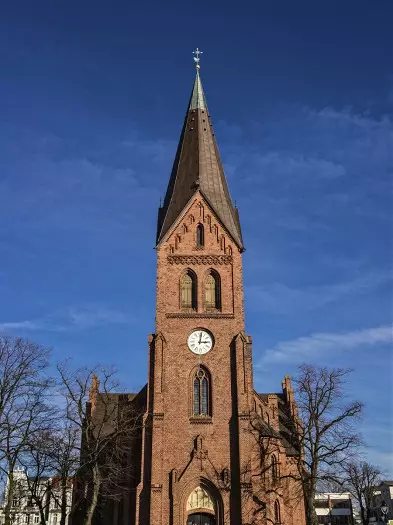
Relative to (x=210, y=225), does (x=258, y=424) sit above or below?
below

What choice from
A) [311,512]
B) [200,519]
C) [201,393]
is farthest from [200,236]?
[311,512]

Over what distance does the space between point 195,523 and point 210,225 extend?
19.8 metres

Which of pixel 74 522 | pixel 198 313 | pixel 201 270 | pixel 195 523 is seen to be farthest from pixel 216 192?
pixel 74 522

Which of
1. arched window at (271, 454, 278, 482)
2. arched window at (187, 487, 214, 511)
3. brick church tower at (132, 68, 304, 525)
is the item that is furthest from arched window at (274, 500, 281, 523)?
arched window at (187, 487, 214, 511)

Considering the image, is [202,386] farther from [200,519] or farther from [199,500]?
[200,519]

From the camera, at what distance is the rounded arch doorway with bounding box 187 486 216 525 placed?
3353 cm

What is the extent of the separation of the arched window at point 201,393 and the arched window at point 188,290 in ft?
15.2

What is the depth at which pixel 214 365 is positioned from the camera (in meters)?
36.9

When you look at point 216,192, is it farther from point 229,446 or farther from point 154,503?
point 154,503

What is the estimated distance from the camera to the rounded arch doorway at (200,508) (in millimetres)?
33531

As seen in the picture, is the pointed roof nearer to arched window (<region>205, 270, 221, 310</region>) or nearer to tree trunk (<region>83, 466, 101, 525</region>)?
arched window (<region>205, 270, 221, 310</region>)

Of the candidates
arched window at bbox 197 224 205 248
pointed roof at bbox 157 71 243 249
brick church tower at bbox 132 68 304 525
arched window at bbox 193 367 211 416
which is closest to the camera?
brick church tower at bbox 132 68 304 525

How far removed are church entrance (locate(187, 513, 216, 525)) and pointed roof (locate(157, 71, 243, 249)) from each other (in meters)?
17.9

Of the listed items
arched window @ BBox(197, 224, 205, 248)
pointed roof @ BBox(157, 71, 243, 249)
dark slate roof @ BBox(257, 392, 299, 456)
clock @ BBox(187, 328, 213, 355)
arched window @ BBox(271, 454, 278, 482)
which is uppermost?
pointed roof @ BBox(157, 71, 243, 249)
